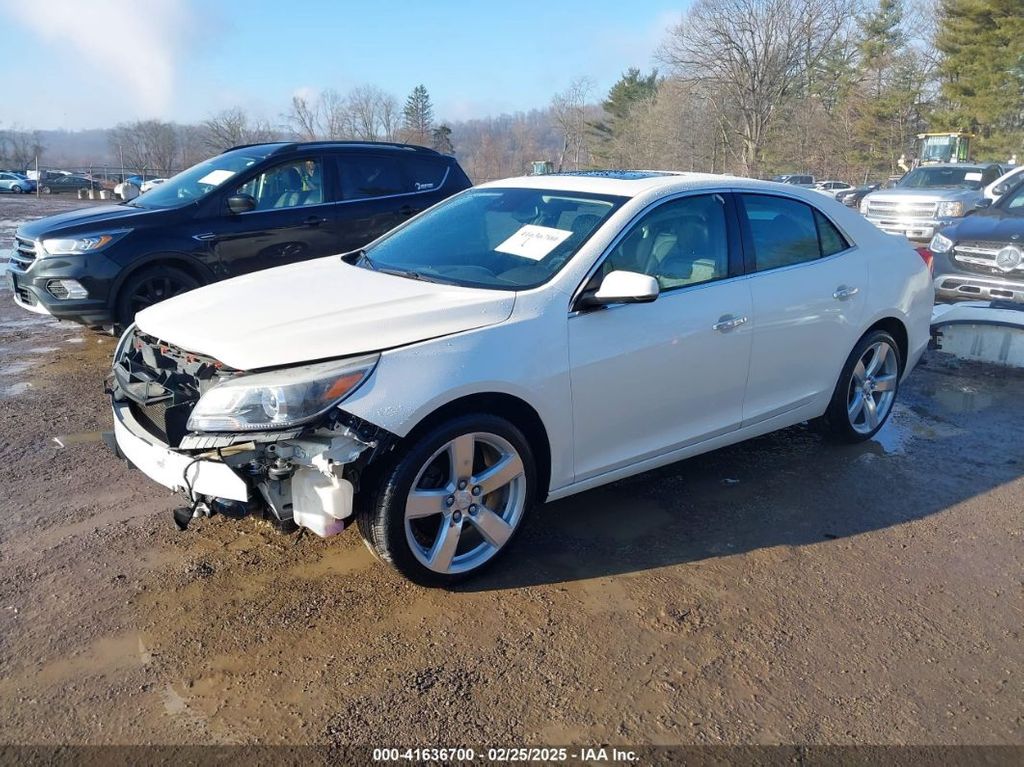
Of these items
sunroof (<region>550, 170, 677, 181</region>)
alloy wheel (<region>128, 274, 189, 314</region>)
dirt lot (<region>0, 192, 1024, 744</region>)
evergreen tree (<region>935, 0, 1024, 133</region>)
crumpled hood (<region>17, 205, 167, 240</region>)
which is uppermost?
evergreen tree (<region>935, 0, 1024, 133</region>)

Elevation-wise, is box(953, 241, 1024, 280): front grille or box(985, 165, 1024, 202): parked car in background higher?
box(985, 165, 1024, 202): parked car in background

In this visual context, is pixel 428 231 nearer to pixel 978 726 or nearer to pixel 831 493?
pixel 831 493

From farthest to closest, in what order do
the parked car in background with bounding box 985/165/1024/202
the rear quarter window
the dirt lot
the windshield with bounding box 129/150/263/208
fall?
the parked car in background with bounding box 985/165/1024/202
the rear quarter window
the windshield with bounding box 129/150/263/208
the dirt lot

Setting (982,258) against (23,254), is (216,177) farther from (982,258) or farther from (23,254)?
(982,258)

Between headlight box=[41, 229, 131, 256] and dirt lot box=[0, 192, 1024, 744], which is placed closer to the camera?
dirt lot box=[0, 192, 1024, 744]

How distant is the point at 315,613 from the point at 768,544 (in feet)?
7.03

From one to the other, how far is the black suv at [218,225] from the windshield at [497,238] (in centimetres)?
297

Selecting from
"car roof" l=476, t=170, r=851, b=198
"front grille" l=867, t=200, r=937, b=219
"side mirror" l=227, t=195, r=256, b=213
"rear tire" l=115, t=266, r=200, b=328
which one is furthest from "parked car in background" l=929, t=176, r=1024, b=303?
"front grille" l=867, t=200, r=937, b=219

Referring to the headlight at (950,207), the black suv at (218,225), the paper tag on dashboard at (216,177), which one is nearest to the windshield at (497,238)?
the black suv at (218,225)

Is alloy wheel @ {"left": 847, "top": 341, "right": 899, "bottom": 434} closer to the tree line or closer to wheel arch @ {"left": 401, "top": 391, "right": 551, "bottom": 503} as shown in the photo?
wheel arch @ {"left": 401, "top": 391, "right": 551, "bottom": 503}

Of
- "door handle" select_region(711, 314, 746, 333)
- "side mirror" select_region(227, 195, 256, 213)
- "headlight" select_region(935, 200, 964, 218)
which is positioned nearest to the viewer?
"door handle" select_region(711, 314, 746, 333)

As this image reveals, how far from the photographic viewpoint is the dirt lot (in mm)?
2658

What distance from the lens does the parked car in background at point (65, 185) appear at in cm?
4234

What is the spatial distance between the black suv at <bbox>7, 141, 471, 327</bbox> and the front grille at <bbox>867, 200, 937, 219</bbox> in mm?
13451
